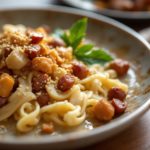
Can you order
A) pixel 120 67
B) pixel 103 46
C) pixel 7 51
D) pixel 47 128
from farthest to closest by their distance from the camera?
pixel 103 46 → pixel 120 67 → pixel 7 51 → pixel 47 128

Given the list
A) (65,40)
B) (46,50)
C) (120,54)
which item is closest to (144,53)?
(120,54)

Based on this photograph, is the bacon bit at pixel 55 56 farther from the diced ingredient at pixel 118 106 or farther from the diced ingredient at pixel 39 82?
the diced ingredient at pixel 118 106

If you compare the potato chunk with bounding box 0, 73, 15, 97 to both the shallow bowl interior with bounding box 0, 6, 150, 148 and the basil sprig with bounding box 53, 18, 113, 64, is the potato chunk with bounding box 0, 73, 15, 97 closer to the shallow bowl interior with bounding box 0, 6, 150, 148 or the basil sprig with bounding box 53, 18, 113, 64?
the shallow bowl interior with bounding box 0, 6, 150, 148

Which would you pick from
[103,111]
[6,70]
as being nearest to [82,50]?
[6,70]

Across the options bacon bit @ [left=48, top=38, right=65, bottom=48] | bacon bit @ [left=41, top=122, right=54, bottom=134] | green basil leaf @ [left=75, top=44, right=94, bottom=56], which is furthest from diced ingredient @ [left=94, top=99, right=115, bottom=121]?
bacon bit @ [left=48, top=38, right=65, bottom=48]

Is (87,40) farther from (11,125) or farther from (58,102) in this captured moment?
(11,125)

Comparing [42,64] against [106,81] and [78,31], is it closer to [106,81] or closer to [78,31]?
[106,81]

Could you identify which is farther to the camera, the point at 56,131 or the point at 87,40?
the point at 87,40
